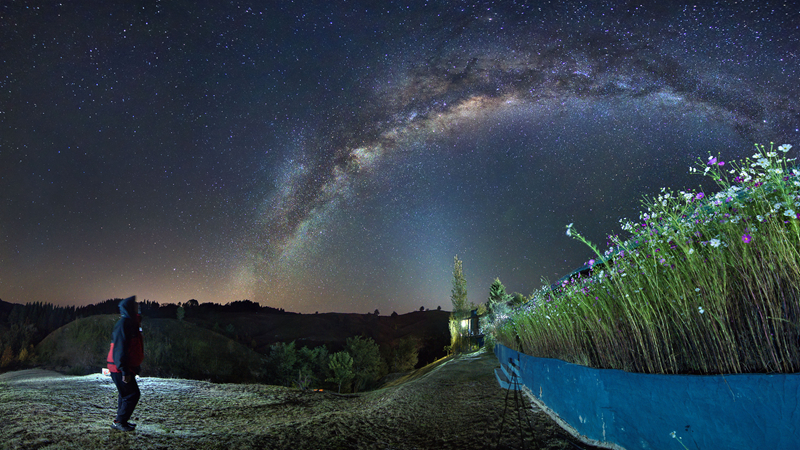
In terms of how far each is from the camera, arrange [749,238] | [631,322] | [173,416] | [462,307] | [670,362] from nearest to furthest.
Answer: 1. [749,238]
2. [670,362]
3. [631,322]
4. [173,416]
5. [462,307]

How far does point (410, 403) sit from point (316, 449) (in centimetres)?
263

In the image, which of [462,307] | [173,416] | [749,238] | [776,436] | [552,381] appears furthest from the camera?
[462,307]

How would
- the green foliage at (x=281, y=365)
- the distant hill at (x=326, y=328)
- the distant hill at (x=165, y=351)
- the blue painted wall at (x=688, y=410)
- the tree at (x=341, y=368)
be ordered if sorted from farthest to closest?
the distant hill at (x=326, y=328), the green foliage at (x=281, y=365), the tree at (x=341, y=368), the distant hill at (x=165, y=351), the blue painted wall at (x=688, y=410)

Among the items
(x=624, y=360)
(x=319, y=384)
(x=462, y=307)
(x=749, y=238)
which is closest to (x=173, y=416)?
(x=624, y=360)

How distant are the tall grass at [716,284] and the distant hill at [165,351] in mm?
22299

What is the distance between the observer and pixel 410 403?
19.4 feet

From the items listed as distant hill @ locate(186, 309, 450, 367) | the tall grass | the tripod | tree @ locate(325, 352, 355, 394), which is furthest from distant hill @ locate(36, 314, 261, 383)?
distant hill @ locate(186, 309, 450, 367)

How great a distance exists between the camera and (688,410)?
2.13 meters

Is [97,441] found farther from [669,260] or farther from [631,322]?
[669,260]

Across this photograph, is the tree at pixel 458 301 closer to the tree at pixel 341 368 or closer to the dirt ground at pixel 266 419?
the tree at pixel 341 368

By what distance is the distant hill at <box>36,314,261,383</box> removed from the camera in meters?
21.3

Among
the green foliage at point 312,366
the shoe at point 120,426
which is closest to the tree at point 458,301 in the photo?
the green foliage at point 312,366

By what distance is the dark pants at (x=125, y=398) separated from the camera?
3.91 m

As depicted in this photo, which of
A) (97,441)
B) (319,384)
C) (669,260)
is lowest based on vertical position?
(319,384)
